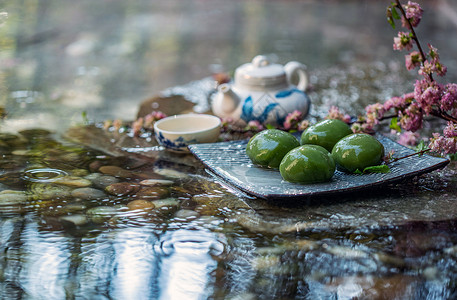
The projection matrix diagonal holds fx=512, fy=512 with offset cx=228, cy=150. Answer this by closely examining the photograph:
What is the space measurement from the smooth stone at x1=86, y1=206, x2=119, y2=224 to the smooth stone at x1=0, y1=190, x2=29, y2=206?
0.21 m

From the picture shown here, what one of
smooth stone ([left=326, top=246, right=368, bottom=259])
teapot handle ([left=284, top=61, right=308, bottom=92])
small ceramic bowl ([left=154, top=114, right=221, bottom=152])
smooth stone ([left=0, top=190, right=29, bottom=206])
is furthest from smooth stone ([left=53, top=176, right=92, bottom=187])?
teapot handle ([left=284, top=61, right=308, bottom=92])

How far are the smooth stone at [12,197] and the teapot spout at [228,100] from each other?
0.81m

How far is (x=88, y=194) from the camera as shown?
1.44m

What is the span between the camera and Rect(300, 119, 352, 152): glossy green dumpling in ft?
4.96

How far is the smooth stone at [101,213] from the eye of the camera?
1.31 m

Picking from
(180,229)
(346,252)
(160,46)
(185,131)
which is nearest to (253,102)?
(185,131)

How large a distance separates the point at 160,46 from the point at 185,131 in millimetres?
2142

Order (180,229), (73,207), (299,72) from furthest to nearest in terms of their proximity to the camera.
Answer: (299,72)
(73,207)
(180,229)

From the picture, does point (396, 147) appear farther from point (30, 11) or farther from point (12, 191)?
point (30, 11)

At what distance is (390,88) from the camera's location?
8.85 feet

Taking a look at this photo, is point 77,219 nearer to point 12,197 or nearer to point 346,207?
point 12,197

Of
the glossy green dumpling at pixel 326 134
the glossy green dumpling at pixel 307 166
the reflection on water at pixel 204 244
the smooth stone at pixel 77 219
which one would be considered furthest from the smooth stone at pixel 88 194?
→ the glossy green dumpling at pixel 326 134

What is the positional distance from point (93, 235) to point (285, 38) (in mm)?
→ 3225

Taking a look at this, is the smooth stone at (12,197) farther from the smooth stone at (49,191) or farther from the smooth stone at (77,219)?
the smooth stone at (77,219)
